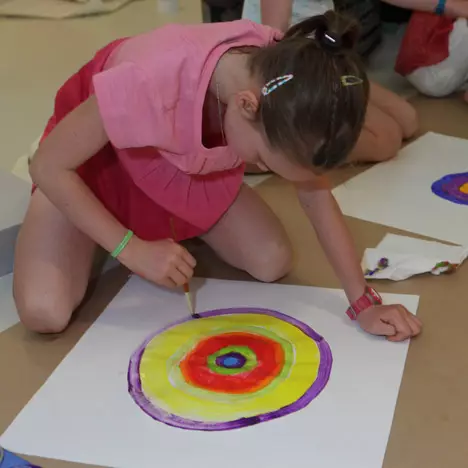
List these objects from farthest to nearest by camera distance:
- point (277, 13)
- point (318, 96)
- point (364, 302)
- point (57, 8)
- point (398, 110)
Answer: point (57, 8), point (398, 110), point (277, 13), point (364, 302), point (318, 96)

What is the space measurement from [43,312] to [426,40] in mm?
1337

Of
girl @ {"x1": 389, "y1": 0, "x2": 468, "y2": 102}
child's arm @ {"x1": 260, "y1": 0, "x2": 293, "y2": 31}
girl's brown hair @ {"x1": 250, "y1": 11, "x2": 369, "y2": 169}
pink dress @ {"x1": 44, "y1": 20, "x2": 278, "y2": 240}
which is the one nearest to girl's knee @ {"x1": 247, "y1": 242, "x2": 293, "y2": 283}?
pink dress @ {"x1": 44, "y1": 20, "x2": 278, "y2": 240}

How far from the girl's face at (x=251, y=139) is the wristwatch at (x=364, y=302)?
0.24 m

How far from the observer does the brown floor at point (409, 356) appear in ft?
2.73

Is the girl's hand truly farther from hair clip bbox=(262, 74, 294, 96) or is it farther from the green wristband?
hair clip bbox=(262, 74, 294, 96)

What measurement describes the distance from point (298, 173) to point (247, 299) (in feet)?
1.02

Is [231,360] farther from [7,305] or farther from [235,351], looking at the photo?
[7,305]

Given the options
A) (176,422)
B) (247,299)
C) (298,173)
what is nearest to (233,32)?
(298,173)

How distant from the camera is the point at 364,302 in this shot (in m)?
1.03

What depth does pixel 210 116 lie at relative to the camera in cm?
97

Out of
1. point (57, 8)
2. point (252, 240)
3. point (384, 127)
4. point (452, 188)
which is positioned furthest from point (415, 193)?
point (57, 8)

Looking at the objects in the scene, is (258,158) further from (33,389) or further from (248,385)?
(33,389)

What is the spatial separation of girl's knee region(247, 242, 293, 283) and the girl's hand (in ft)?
0.63

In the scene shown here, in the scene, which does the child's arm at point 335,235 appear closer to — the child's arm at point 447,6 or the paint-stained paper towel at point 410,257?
the paint-stained paper towel at point 410,257
